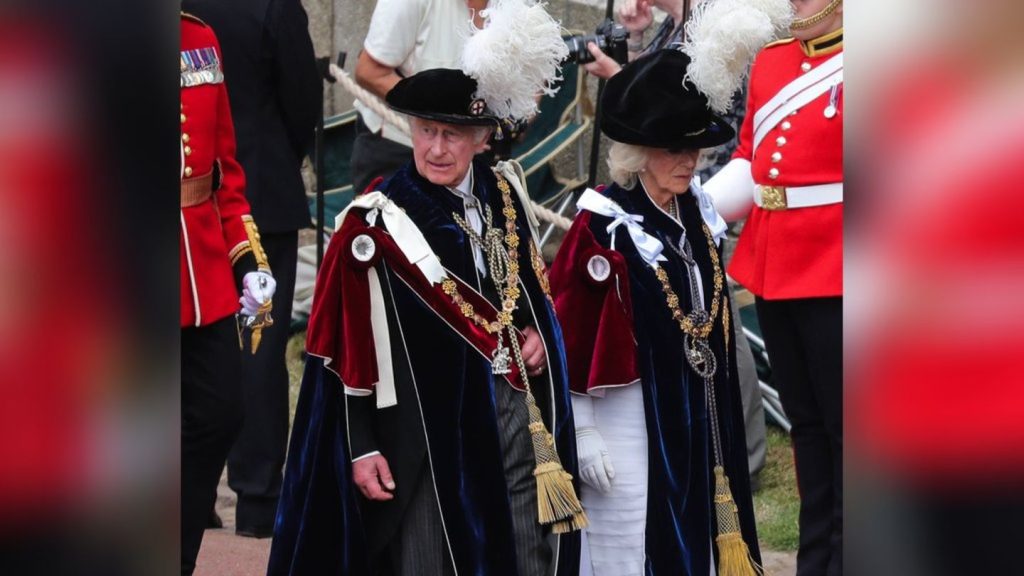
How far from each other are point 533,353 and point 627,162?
670 mm

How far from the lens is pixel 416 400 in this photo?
11.7 feet

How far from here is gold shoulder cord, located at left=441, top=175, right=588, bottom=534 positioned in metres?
3.60

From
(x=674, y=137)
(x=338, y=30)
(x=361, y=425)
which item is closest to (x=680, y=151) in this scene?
(x=674, y=137)

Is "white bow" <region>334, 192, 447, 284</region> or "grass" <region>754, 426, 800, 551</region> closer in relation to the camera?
"white bow" <region>334, 192, 447, 284</region>

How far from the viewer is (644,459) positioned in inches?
158

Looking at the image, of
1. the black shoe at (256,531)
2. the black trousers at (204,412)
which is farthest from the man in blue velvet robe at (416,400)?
the black shoe at (256,531)

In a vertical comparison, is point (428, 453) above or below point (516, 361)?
below

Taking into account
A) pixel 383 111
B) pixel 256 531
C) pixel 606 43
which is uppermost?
pixel 606 43

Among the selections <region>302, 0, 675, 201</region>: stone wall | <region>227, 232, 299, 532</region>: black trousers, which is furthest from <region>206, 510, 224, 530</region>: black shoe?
<region>302, 0, 675, 201</region>: stone wall

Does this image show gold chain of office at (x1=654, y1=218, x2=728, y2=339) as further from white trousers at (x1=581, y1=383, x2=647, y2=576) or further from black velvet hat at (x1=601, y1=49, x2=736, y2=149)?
black velvet hat at (x1=601, y1=49, x2=736, y2=149)

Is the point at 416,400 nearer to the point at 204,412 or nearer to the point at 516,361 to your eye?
the point at 516,361

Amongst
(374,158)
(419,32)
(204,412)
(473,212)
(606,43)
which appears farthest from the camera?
(374,158)

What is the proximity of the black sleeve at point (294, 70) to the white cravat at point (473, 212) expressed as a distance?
190 cm
